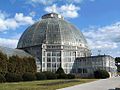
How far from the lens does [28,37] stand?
317 feet

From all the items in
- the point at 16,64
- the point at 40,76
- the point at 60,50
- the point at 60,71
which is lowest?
the point at 40,76

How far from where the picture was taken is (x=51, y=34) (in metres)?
92.6

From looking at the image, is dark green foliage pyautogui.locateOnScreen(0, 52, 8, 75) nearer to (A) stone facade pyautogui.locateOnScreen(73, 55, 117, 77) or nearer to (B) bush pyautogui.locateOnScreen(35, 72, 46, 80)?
(B) bush pyautogui.locateOnScreen(35, 72, 46, 80)

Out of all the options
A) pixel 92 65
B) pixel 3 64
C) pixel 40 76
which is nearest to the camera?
pixel 3 64

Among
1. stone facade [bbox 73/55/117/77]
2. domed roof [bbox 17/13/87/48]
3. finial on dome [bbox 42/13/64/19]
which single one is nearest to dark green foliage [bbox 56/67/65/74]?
stone facade [bbox 73/55/117/77]

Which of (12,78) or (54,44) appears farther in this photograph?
(54,44)

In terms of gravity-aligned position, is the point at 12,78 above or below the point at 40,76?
below

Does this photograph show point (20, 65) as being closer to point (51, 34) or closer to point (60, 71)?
point (60, 71)

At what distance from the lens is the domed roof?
91.8 m

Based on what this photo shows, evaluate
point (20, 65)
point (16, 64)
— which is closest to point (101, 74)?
point (20, 65)

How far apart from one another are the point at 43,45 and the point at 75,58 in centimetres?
1218

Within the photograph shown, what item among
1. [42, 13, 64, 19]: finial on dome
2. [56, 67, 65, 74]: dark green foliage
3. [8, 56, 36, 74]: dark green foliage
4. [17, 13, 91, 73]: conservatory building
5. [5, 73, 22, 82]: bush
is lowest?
[5, 73, 22, 82]: bush

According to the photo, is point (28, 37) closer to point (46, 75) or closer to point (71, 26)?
point (71, 26)

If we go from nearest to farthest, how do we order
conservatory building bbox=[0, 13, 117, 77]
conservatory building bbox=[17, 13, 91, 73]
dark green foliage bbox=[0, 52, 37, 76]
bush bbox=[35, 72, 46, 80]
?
1. dark green foliage bbox=[0, 52, 37, 76]
2. bush bbox=[35, 72, 46, 80]
3. conservatory building bbox=[0, 13, 117, 77]
4. conservatory building bbox=[17, 13, 91, 73]
